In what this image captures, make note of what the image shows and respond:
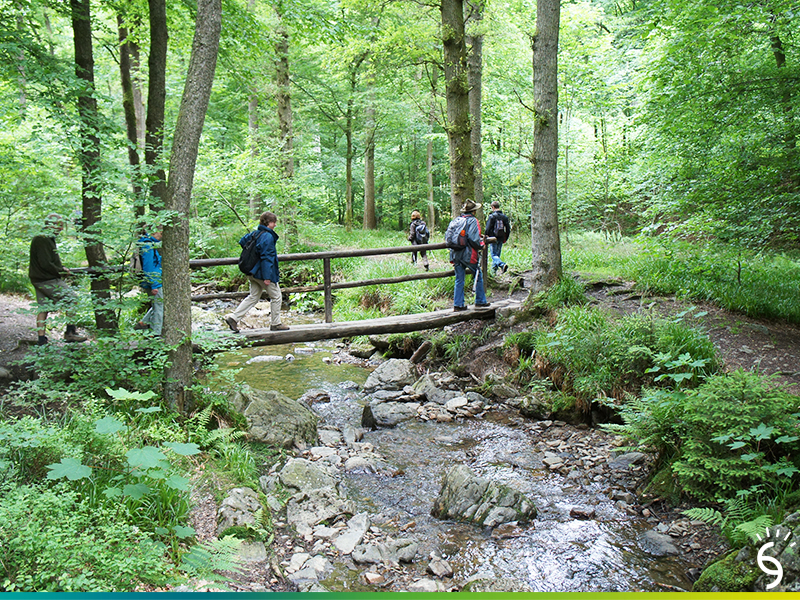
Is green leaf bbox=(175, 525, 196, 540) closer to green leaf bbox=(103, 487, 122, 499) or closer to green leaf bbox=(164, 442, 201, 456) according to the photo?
green leaf bbox=(103, 487, 122, 499)

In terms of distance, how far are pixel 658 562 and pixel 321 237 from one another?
14584mm

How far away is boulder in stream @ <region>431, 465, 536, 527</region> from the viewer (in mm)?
4758

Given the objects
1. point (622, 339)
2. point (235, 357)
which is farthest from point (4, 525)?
point (235, 357)

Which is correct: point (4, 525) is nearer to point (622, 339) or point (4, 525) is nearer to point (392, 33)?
point (622, 339)

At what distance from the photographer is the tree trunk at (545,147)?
8.50m

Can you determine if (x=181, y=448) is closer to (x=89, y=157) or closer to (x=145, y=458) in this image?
(x=145, y=458)

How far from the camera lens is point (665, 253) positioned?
318 inches

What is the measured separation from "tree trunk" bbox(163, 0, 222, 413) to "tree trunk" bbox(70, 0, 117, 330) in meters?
0.69

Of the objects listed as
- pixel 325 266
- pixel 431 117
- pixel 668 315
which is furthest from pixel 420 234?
pixel 668 315

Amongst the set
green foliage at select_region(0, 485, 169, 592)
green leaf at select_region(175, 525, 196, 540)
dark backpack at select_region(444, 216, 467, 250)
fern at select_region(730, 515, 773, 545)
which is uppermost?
dark backpack at select_region(444, 216, 467, 250)

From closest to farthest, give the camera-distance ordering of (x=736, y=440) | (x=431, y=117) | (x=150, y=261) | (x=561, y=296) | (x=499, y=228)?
(x=736, y=440), (x=150, y=261), (x=561, y=296), (x=431, y=117), (x=499, y=228)

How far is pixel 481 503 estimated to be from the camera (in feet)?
16.0

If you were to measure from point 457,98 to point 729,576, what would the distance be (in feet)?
30.0

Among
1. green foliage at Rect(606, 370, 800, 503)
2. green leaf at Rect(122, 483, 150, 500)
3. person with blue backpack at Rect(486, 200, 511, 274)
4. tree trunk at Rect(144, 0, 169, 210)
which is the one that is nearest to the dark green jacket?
tree trunk at Rect(144, 0, 169, 210)
